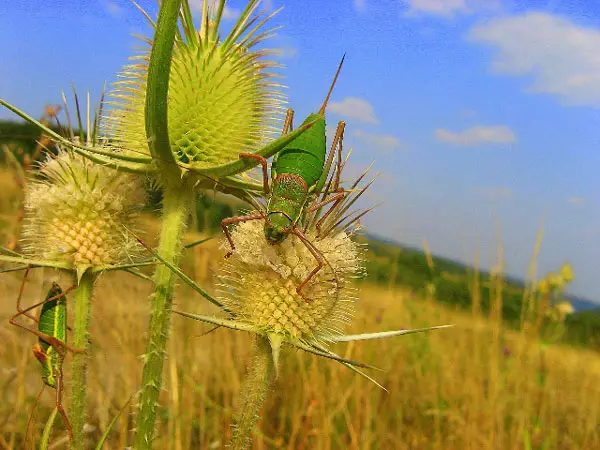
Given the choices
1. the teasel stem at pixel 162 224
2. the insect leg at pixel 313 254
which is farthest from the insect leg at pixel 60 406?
the insect leg at pixel 313 254

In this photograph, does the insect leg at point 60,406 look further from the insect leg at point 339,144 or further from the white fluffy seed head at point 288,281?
the insect leg at point 339,144

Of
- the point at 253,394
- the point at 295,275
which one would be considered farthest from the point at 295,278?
the point at 253,394

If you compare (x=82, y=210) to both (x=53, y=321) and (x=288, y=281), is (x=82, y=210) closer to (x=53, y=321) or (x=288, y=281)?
(x=53, y=321)

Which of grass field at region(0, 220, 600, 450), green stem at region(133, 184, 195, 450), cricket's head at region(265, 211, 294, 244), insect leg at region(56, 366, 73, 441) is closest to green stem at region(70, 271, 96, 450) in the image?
insect leg at region(56, 366, 73, 441)

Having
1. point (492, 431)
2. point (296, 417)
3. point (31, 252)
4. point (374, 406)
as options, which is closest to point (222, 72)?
point (31, 252)

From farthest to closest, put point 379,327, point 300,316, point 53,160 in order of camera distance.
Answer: point 379,327 < point 53,160 < point 300,316

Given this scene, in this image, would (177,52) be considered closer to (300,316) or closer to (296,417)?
(300,316)

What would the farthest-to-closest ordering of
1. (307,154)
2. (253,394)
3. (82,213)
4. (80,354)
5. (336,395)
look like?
(336,395) → (82,213) → (80,354) → (253,394) → (307,154)
